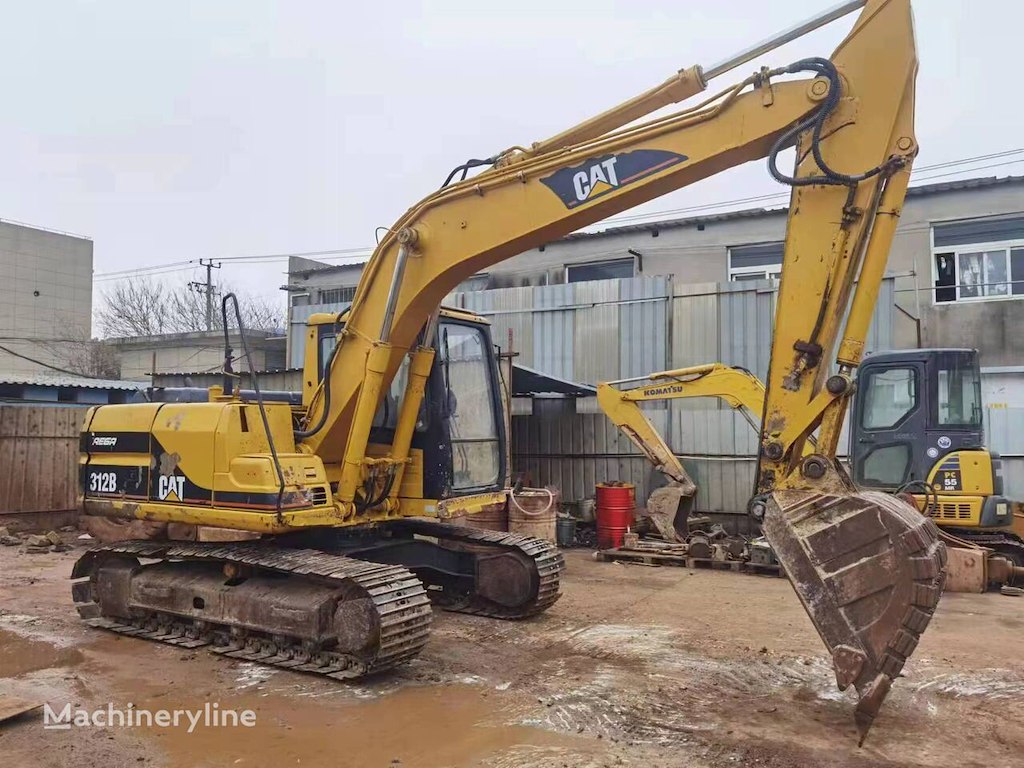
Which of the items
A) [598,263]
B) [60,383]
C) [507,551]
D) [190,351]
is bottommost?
[507,551]

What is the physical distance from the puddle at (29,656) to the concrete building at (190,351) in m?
18.5

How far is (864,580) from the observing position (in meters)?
3.98

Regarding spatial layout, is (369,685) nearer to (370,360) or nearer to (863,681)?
(370,360)

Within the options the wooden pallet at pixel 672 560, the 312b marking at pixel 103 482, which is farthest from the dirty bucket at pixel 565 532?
the 312b marking at pixel 103 482

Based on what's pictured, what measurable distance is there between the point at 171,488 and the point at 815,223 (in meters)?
4.99

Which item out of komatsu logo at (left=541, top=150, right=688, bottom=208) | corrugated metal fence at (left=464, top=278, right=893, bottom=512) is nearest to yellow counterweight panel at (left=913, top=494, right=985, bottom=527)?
corrugated metal fence at (left=464, top=278, right=893, bottom=512)

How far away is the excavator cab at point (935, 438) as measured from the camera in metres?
9.07

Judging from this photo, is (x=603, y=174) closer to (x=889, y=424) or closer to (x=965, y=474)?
(x=889, y=424)

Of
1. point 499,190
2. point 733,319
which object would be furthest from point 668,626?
point 733,319

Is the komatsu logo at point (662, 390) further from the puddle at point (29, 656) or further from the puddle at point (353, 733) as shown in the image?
the puddle at point (29, 656)

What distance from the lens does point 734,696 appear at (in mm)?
5062

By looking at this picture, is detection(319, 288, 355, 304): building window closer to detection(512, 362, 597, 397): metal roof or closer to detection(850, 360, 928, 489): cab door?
detection(512, 362, 597, 397): metal roof

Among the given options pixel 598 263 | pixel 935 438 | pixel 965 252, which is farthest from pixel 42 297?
pixel 935 438

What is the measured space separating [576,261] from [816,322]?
47.0 feet
